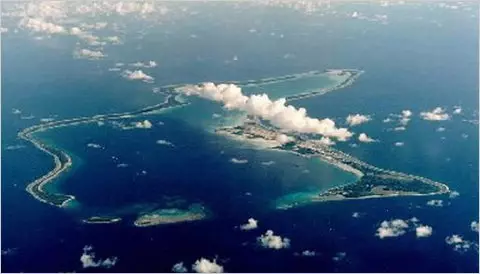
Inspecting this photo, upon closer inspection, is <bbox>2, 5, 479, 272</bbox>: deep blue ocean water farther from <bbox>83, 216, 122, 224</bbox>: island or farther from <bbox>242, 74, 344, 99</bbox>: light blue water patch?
<bbox>242, 74, 344, 99</bbox>: light blue water patch

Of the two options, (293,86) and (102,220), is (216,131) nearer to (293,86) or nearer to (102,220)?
(102,220)

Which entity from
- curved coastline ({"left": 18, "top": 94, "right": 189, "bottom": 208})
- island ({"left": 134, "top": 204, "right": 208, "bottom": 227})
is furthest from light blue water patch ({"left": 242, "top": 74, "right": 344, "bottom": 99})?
island ({"left": 134, "top": 204, "right": 208, "bottom": 227})

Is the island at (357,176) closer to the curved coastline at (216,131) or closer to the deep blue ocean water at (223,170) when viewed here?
the curved coastline at (216,131)

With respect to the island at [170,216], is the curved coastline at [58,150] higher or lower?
higher

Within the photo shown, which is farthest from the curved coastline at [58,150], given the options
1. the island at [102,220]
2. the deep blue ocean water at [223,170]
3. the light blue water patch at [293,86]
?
the light blue water patch at [293,86]

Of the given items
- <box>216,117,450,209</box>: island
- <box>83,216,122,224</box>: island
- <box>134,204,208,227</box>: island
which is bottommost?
<box>216,117,450,209</box>: island

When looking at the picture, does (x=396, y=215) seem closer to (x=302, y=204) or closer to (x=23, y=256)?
(x=302, y=204)

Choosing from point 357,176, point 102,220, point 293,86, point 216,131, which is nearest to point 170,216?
point 102,220

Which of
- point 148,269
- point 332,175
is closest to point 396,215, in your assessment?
point 332,175
